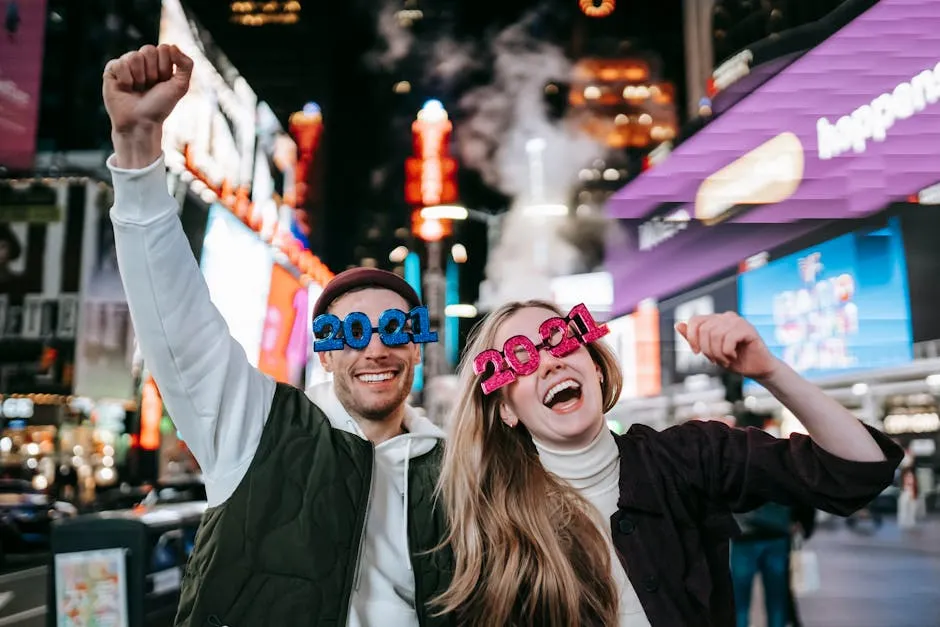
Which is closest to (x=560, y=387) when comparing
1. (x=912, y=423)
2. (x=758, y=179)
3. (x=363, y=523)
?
(x=363, y=523)

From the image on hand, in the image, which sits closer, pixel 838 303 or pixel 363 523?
pixel 363 523

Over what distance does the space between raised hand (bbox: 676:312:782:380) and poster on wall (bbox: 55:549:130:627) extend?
456 cm

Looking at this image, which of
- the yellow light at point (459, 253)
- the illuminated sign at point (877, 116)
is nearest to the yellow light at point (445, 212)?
the illuminated sign at point (877, 116)

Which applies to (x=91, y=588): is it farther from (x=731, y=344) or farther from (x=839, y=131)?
(x=839, y=131)

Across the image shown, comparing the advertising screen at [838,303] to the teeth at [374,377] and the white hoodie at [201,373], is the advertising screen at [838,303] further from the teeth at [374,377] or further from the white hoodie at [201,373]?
the white hoodie at [201,373]

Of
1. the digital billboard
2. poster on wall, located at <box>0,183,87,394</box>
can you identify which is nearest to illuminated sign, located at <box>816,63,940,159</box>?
the digital billboard

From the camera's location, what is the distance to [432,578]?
7.48 ft

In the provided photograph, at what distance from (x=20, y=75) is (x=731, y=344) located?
14689mm

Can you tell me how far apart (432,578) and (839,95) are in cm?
1105

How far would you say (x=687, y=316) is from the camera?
926 inches

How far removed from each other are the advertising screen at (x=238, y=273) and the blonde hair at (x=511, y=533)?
11.8m

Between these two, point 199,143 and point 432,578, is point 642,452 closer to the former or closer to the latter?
point 432,578

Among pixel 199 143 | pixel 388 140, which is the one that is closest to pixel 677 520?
pixel 199 143

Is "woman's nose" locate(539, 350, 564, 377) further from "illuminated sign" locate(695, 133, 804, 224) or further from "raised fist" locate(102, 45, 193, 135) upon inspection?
"illuminated sign" locate(695, 133, 804, 224)
